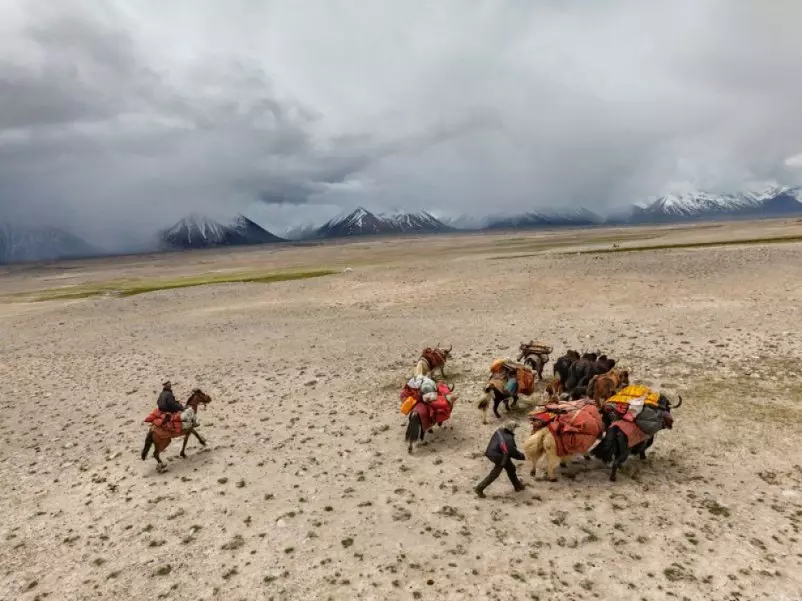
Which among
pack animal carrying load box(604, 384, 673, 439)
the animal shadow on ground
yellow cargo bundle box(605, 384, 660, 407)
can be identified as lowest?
the animal shadow on ground

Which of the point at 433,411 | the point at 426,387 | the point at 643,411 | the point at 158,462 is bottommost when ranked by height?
the point at 158,462

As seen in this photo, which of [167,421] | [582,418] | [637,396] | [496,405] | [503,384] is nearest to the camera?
[582,418]

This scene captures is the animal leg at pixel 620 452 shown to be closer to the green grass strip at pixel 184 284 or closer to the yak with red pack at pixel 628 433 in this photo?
the yak with red pack at pixel 628 433

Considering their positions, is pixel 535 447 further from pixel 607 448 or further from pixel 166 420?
pixel 166 420

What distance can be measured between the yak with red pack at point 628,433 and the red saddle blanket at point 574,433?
409 millimetres

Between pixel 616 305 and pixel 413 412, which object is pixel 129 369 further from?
pixel 616 305

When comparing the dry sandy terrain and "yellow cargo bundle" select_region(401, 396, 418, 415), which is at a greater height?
"yellow cargo bundle" select_region(401, 396, 418, 415)

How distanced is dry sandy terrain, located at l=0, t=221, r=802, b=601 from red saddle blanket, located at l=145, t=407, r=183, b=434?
0.94 m

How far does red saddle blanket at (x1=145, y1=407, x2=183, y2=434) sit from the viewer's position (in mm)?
11938

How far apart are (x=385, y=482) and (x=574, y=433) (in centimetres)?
397

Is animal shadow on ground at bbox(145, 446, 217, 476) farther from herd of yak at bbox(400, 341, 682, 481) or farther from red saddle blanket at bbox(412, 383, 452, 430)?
red saddle blanket at bbox(412, 383, 452, 430)

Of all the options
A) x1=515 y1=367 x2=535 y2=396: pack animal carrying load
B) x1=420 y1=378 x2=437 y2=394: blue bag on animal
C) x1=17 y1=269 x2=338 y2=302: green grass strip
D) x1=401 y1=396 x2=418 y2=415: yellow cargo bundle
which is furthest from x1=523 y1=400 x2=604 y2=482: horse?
x1=17 y1=269 x2=338 y2=302: green grass strip

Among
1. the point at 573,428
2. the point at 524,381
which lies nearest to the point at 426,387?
the point at 524,381

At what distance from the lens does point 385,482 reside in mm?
10445
